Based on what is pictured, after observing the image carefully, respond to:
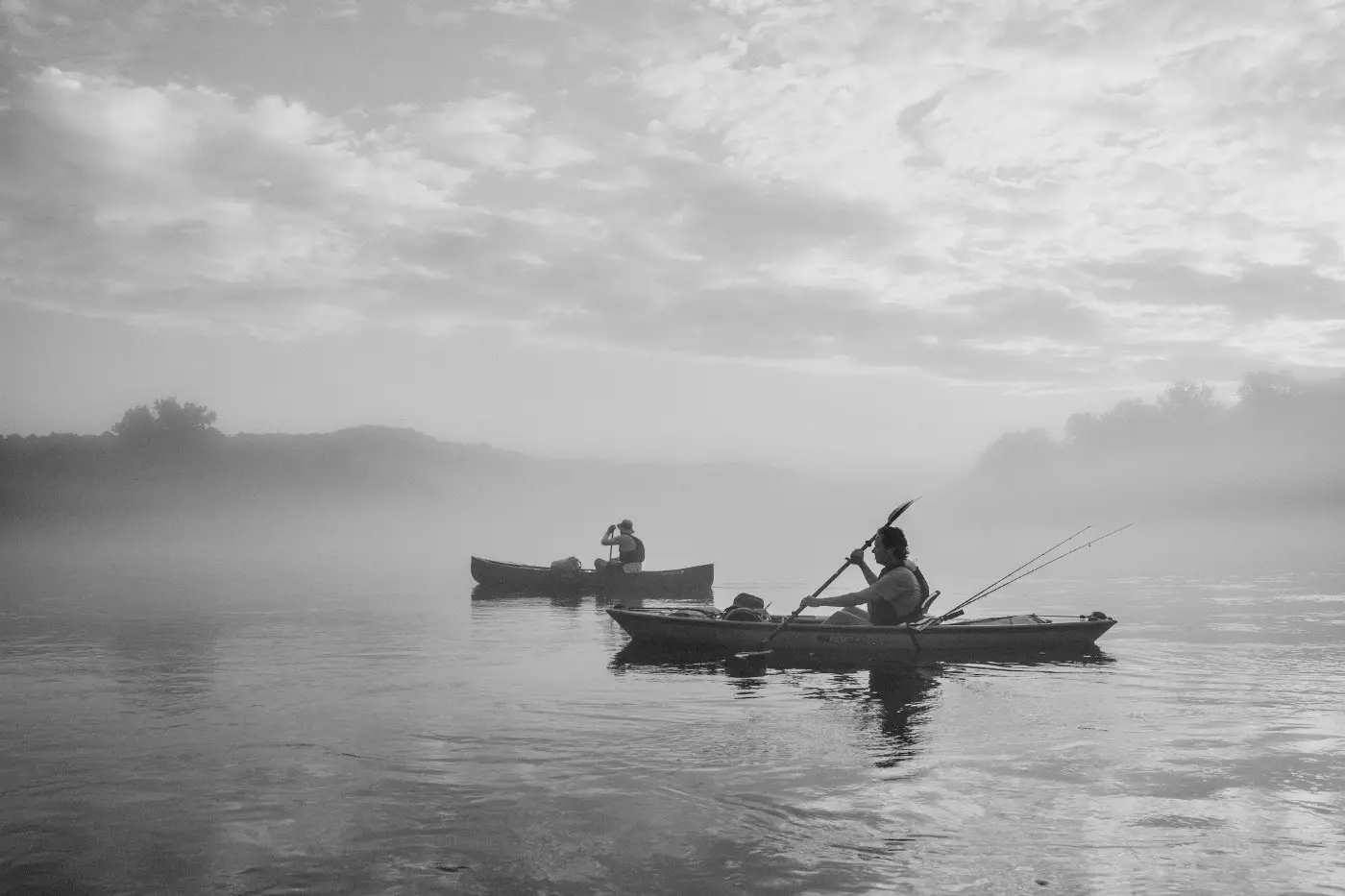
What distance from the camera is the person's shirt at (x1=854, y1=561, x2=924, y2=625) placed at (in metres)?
17.9

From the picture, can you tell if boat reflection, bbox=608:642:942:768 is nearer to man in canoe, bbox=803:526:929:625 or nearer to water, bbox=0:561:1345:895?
water, bbox=0:561:1345:895

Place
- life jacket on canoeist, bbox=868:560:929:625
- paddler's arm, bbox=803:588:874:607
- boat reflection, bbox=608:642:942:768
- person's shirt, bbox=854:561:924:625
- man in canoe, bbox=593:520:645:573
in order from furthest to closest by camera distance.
→ man in canoe, bbox=593:520:645:573, life jacket on canoeist, bbox=868:560:929:625, person's shirt, bbox=854:561:924:625, paddler's arm, bbox=803:588:874:607, boat reflection, bbox=608:642:942:768

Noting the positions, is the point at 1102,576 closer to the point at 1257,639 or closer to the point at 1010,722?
the point at 1257,639

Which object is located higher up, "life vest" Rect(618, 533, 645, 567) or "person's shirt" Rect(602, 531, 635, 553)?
"person's shirt" Rect(602, 531, 635, 553)

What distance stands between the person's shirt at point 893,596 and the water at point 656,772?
101 cm

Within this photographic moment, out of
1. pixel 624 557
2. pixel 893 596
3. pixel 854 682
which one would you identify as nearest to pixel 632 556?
pixel 624 557

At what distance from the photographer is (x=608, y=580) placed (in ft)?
111

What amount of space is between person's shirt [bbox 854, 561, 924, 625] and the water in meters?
1.01

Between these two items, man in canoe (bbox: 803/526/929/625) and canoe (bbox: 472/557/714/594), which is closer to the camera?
man in canoe (bbox: 803/526/929/625)

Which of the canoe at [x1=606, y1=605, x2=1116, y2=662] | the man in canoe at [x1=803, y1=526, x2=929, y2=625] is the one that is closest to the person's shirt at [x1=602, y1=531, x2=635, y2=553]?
the canoe at [x1=606, y1=605, x2=1116, y2=662]

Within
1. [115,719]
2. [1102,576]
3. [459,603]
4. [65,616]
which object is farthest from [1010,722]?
[1102,576]

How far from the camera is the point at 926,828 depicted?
8.82m

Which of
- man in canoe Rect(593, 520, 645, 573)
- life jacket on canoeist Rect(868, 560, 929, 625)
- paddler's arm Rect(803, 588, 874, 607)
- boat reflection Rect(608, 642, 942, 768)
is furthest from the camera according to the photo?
man in canoe Rect(593, 520, 645, 573)

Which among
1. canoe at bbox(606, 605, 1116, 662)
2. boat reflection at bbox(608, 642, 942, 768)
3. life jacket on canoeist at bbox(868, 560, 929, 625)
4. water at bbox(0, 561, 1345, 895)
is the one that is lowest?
water at bbox(0, 561, 1345, 895)
